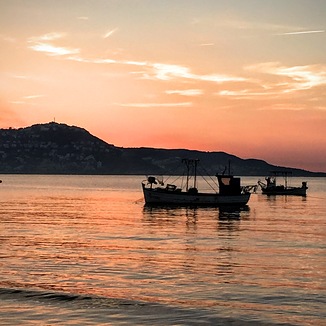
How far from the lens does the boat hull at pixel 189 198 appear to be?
99000mm

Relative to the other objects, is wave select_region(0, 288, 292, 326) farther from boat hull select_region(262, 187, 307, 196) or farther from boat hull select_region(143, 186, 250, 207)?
boat hull select_region(262, 187, 307, 196)

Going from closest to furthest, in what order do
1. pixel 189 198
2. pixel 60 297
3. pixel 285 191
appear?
pixel 60 297
pixel 189 198
pixel 285 191

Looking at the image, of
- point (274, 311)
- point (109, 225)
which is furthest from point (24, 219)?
point (274, 311)

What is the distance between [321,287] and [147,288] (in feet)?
26.8

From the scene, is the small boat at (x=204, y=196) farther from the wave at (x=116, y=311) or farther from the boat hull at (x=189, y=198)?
the wave at (x=116, y=311)

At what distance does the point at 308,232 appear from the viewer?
5794cm

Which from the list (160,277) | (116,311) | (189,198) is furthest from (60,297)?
(189,198)

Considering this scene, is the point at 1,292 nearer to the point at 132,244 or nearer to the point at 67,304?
the point at 67,304

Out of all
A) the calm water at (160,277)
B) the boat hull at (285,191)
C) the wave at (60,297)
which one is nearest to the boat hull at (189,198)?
the calm water at (160,277)

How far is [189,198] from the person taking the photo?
3905 inches

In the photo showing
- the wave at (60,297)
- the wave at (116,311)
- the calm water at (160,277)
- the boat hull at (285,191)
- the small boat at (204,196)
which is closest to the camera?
the wave at (116,311)

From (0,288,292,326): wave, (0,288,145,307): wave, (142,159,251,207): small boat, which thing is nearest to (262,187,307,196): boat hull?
(142,159,251,207): small boat

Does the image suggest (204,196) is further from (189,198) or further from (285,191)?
(285,191)

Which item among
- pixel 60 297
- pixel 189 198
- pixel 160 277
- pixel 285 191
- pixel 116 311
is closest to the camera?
A: pixel 116 311
